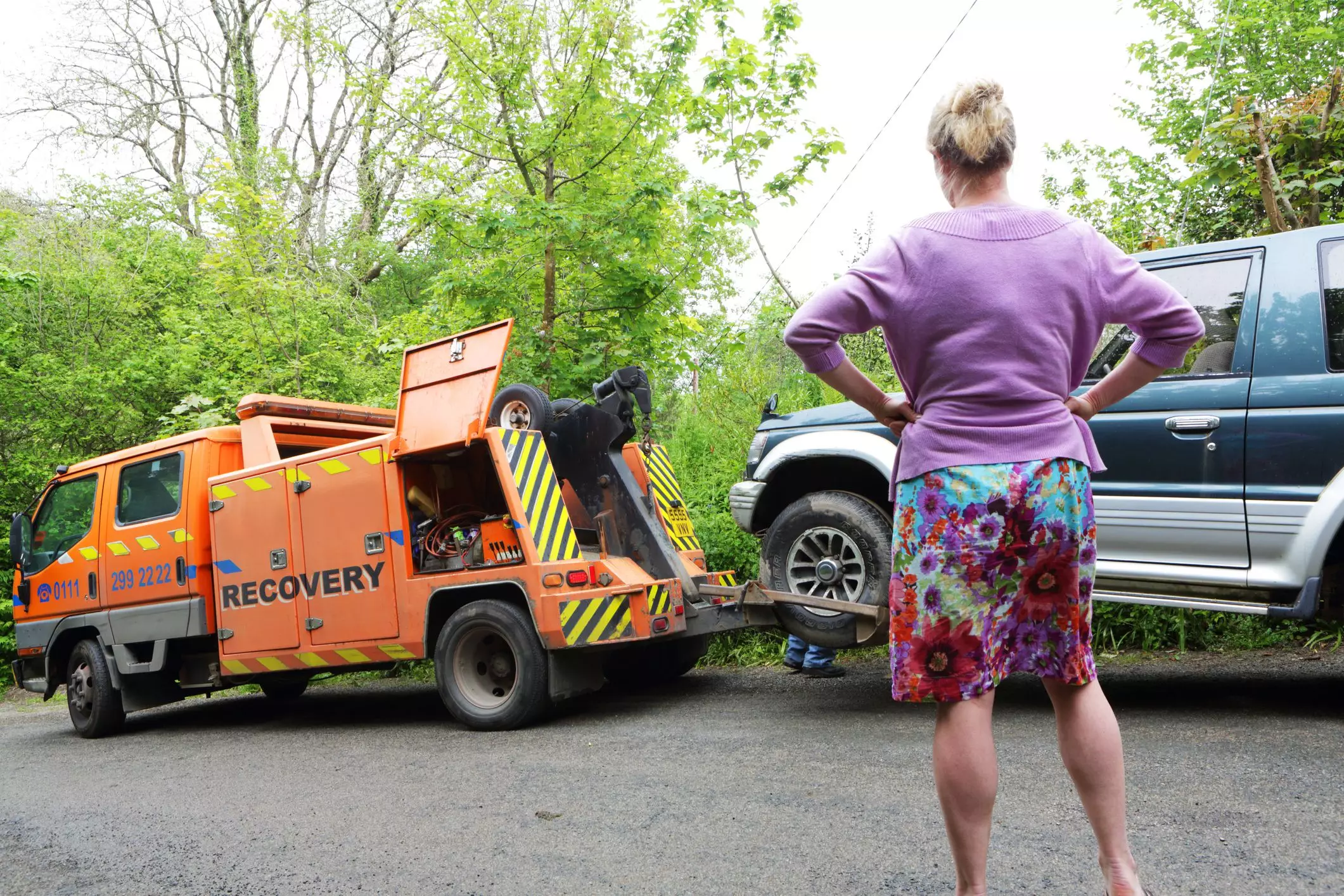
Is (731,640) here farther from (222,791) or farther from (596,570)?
(222,791)

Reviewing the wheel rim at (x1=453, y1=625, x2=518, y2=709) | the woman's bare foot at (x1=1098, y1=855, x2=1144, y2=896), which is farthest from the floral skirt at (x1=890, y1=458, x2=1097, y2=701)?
the wheel rim at (x1=453, y1=625, x2=518, y2=709)

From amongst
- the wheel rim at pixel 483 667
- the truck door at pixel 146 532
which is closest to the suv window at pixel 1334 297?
the wheel rim at pixel 483 667

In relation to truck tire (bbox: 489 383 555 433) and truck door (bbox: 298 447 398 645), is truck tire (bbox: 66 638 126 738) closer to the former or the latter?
truck door (bbox: 298 447 398 645)

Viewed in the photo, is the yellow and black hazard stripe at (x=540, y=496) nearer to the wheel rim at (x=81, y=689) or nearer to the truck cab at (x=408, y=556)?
the truck cab at (x=408, y=556)

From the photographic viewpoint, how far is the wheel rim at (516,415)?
636cm

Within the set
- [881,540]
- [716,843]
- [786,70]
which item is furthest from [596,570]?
[786,70]

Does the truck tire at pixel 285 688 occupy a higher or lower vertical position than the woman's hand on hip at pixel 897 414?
lower

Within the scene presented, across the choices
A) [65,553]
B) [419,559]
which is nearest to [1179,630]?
[419,559]

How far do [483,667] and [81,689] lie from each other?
4020 mm

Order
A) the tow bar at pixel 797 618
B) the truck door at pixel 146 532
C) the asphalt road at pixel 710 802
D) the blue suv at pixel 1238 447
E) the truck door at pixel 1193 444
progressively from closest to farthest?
the asphalt road at pixel 710 802 → the blue suv at pixel 1238 447 → the truck door at pixel 1193 444 → the tow bar at pixel 797 618 → the truck door at pixel 146 532

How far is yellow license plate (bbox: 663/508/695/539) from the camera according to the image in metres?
6.57

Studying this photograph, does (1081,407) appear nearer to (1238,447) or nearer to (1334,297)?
(1238,447)

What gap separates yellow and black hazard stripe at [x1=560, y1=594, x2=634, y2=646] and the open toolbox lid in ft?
3.87

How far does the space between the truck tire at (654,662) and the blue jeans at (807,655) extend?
1.94 feet
